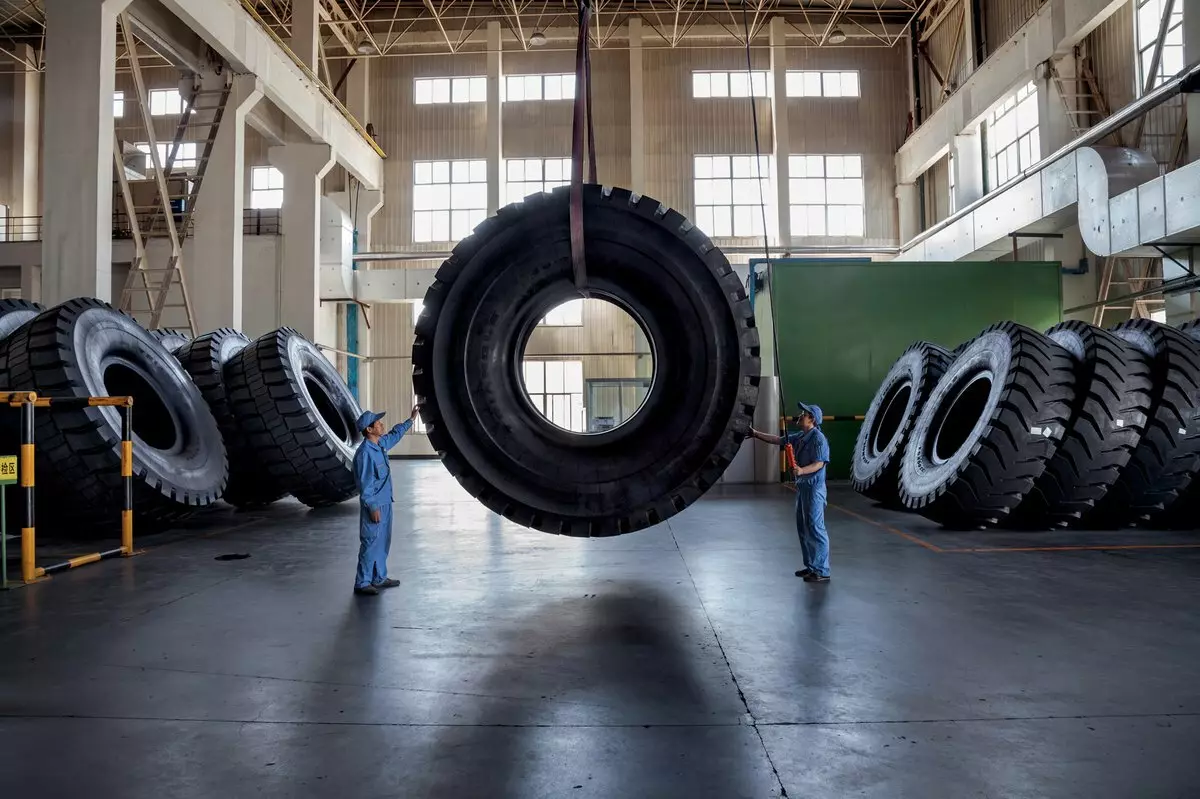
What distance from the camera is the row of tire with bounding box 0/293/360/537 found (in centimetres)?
623

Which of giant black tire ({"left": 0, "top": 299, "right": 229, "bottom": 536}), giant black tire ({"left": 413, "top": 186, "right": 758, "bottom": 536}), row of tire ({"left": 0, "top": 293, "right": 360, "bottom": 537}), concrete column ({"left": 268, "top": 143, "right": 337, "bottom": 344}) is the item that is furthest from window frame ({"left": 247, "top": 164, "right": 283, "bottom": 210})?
giant black tire ({"left": 413, "top": 186, "right": 758, "bottom": 536})

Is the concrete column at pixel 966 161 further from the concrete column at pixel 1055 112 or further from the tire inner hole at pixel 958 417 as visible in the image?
the tire inner hole at pixel 958 417

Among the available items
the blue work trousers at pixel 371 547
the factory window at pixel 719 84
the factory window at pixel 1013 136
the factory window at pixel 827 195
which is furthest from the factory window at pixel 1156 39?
the blue work trousers at pixel 371 547

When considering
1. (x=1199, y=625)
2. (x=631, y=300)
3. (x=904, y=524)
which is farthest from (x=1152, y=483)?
(x=631, y=300)

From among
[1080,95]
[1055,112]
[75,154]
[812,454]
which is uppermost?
[1080,95]

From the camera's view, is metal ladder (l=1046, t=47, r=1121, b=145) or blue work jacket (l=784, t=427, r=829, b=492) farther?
metal ladder (l=1046, t=47, r=1121, b=145)

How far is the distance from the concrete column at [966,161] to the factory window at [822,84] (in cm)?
508

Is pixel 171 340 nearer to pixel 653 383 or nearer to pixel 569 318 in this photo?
pixel 653 383

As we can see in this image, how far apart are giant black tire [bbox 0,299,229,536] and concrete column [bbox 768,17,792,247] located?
17183 millimetres

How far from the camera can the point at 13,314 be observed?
326 inches

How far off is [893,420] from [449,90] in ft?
60.9

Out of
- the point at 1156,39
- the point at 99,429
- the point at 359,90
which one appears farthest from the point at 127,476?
the point at 359,90

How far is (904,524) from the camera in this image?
295 inches

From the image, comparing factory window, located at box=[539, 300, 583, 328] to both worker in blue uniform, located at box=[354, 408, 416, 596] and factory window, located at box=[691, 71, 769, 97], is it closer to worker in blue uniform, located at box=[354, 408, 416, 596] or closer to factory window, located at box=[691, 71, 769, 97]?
factory window, located at box=[691, 71, 769, 97]
